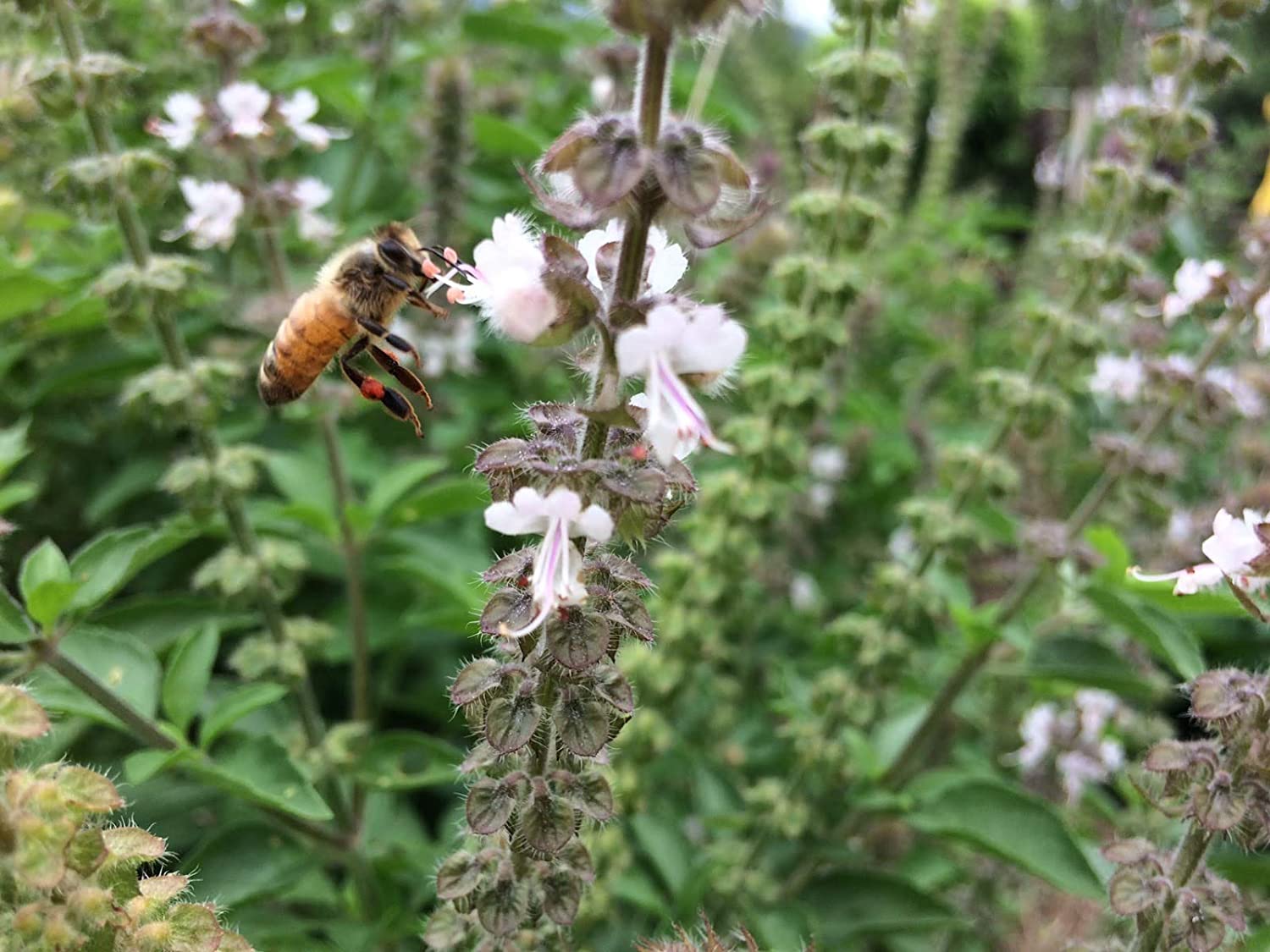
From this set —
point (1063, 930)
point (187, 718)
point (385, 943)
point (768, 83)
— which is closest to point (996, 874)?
point (1063, 930)

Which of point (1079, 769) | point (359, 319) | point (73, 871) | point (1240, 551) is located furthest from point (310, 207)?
point (1079, 769)

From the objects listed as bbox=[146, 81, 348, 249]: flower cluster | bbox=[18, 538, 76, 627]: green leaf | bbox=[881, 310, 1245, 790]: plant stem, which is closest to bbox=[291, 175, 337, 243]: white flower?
bbox=[146, 81, 348, 249]: flower cluster

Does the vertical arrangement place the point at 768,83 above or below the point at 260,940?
above

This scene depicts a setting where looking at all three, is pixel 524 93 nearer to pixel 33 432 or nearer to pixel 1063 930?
pixel 33 432

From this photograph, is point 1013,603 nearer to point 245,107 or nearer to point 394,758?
point 394,758

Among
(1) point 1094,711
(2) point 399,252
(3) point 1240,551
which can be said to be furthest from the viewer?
(1) point 1094,711
